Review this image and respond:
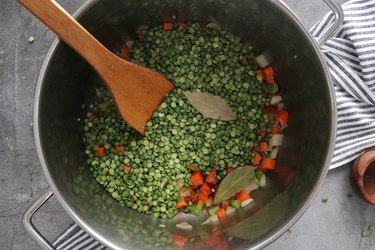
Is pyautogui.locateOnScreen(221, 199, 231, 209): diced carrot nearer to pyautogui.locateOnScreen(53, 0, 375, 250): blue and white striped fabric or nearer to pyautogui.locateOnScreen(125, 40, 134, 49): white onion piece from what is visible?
pyautogui.locateOnScreen(53, 0, 375, 250): blue and white striped fabric

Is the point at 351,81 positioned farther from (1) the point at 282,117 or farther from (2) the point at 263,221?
(2) the point at 263,221

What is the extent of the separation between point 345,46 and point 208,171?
1.76 feet

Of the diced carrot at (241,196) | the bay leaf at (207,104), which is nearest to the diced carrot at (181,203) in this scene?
the diced carrot at (241,196)

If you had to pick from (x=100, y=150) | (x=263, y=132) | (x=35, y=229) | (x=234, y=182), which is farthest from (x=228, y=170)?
(x=35, y=229)

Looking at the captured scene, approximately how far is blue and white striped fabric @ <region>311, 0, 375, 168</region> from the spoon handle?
65 centimetres

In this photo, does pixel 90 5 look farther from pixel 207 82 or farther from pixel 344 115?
pixel 344 115

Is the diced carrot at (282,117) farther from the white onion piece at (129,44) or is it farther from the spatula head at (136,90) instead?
the white onion piece at (129,44)

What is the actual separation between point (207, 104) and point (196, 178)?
0.68ft

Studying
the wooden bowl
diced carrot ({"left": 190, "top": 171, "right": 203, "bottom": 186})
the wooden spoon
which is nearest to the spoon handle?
the wooden spoon

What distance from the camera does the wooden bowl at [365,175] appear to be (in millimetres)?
1528

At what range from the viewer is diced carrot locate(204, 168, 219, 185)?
1491 millimetres

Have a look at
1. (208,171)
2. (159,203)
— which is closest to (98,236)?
(159,203)

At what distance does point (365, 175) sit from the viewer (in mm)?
1579

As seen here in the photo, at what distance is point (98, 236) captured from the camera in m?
Answer: 1.29
